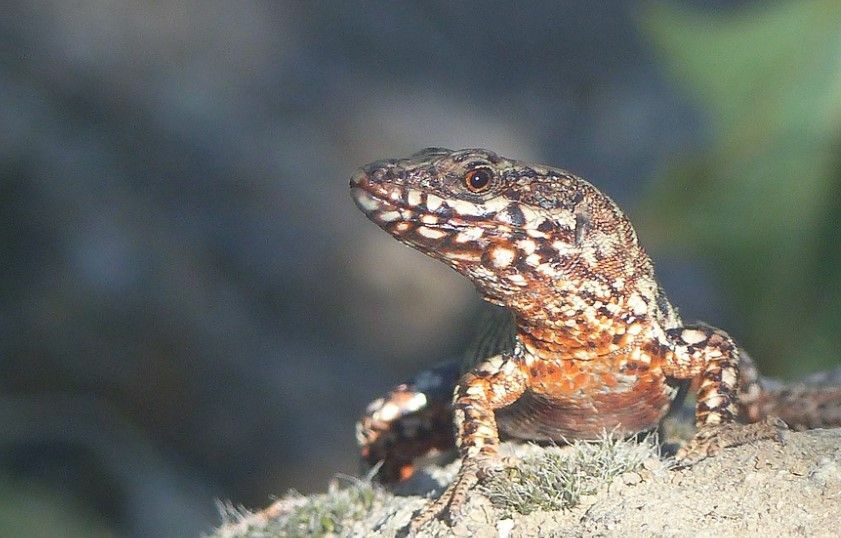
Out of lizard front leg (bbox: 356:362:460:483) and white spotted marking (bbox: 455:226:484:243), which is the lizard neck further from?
lizard front leg (bbox: 356:362:460:483)

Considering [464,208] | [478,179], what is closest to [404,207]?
[464,208]

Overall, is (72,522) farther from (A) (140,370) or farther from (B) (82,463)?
(A) (140,370)

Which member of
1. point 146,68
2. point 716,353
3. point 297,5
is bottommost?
point 716,353

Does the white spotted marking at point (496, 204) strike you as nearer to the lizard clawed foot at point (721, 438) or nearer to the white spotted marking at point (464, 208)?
the white spotted marking at point (464, 208)

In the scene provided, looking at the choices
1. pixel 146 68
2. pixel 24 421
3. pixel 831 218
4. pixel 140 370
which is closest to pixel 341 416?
pixel 140 370

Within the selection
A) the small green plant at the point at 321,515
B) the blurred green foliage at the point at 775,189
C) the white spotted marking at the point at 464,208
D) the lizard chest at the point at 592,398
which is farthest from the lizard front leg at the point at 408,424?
the blurred green foliage at the point at 775,189

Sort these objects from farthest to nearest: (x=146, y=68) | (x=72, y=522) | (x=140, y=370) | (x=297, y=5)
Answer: (x=297, y=5) → (x=146, y=68) → (x=140, y=370) → (x=72, y=522)

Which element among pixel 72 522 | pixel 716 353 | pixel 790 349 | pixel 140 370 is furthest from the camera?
pixel 140 370

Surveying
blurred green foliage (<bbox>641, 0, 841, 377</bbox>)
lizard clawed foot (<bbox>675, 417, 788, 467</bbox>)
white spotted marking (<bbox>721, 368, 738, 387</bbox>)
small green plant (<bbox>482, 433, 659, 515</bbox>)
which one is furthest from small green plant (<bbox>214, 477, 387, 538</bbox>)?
blurred green foliage (<bbox>641, 0, 841, 377</bbox>)
